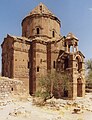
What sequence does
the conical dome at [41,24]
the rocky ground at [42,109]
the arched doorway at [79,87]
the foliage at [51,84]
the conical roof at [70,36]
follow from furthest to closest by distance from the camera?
the conical dome at [41,24] → the conical roof at [70,36] → the arched doorway at [79,87] → the foliage at [51,84] → the rocky ground at [42,109]

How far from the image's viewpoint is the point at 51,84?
110 feet

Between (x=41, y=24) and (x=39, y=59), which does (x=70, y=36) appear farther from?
(x=41, y=24)

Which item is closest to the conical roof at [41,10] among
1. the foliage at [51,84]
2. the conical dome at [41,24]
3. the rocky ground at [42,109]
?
the conical dome at [41,24]

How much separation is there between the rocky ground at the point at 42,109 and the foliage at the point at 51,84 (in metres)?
1.59

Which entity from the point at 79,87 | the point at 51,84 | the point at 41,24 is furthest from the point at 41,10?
the point at 79,87

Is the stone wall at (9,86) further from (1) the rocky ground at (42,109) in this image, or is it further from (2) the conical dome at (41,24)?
(2) the conical dome at (41,24)

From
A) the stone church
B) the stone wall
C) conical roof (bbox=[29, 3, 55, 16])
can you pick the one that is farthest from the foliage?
conical roof (bbox=[29, 3, 55, 16])

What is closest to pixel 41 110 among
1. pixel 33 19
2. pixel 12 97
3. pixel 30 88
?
pixel 12 97

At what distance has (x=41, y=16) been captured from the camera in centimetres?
4169

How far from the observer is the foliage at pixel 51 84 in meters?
33.1

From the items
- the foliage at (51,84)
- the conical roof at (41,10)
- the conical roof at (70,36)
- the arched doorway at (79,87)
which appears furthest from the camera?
the conical roof at (41,10)

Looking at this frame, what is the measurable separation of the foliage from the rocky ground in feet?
5.22

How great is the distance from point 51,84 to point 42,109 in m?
6.80

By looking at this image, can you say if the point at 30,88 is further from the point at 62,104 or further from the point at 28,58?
the point at 62,104
